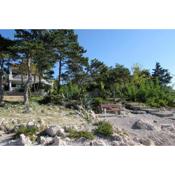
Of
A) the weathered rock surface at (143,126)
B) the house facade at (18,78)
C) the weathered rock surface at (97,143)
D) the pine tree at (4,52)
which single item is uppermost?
the pine tree at (4,52)

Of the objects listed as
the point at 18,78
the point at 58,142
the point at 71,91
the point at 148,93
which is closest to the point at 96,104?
the point at 71,91

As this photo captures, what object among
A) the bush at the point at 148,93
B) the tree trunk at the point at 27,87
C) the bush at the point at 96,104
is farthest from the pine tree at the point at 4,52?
the bush at the point at 148,93

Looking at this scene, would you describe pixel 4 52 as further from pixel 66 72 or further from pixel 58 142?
pixel 58 142

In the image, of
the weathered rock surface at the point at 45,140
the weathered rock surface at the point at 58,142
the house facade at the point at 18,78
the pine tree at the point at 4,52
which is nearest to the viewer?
the weathered rock surface at the point at 58,142

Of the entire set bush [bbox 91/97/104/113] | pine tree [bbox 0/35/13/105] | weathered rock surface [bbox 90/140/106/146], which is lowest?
weathered rock surface [bbox 90/140/106/146]

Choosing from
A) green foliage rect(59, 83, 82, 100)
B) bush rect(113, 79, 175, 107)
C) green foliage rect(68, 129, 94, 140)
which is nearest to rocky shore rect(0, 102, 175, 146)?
green foliage rect(68, 129, 94, 140)

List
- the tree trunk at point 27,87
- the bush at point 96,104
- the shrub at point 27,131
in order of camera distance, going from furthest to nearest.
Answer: the bush at point 96,104, the tree trunk at point 27,87, the shrub at point 27,131

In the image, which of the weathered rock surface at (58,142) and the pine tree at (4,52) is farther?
the pine tree at (4,52)

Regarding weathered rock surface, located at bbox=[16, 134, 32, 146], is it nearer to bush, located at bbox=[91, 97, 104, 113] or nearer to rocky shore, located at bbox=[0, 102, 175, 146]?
rocky shore, located at bbox=[0, 102, 175, 146]

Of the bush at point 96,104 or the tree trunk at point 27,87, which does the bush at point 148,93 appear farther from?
the tree trunk at point 27,87

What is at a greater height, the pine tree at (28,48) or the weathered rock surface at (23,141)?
the pine tree at (28,48)

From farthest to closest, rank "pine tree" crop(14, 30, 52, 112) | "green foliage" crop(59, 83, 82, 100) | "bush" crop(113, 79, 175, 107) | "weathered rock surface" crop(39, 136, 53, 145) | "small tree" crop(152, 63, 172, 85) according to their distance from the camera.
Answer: "bush" crop(113, 79, 175, 107) → "small tree" crop(152, 63, 172, 85) → "green foliage" crop(59, 83, 82, 100) → "pine tree" crop(14, 30, 52, 112) → "weathered rock surface" crop(39, 136, 53, 145)
